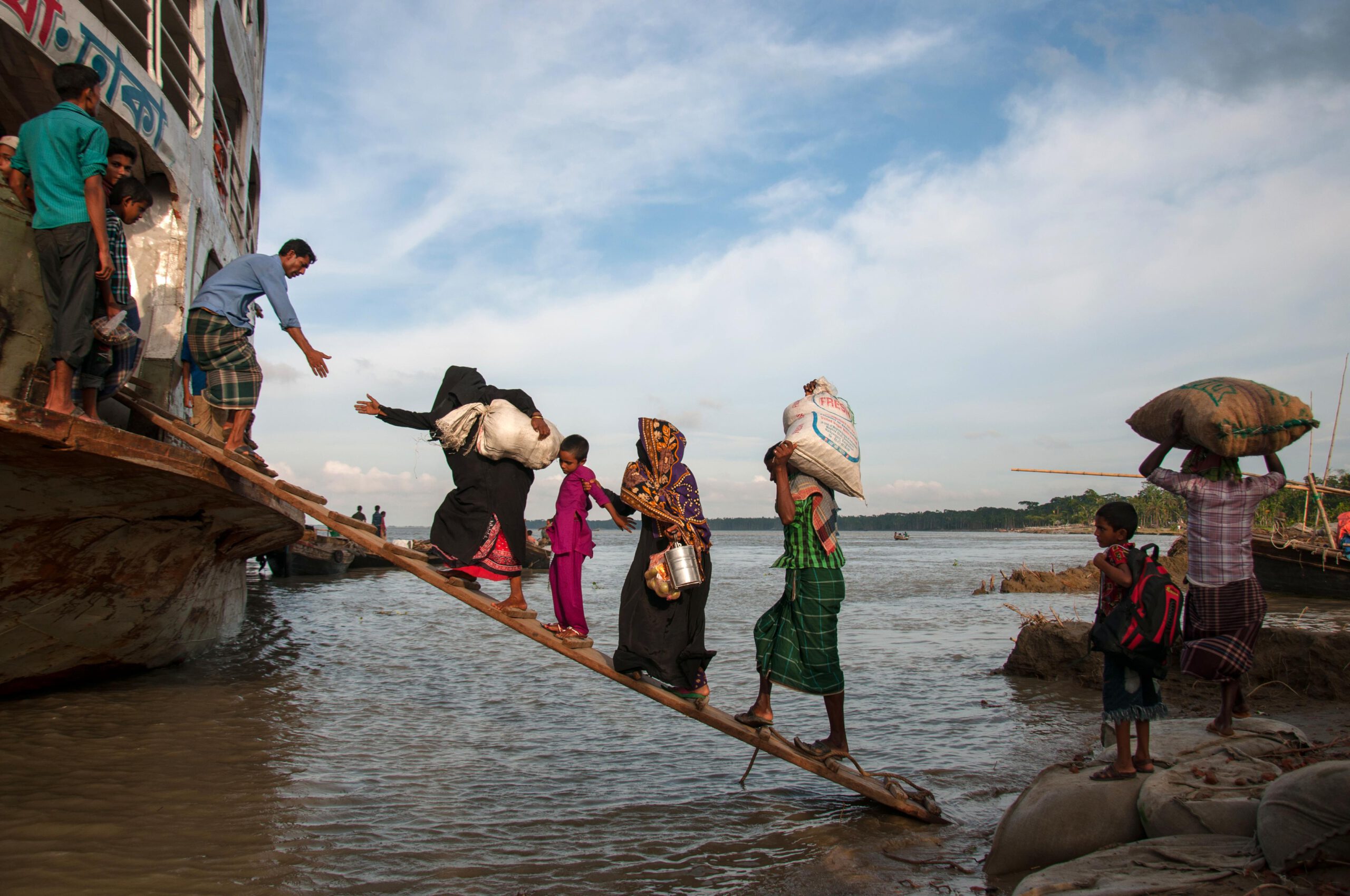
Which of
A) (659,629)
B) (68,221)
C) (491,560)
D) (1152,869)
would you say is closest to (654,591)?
(659,629)

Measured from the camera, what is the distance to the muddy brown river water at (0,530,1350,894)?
3.77 m

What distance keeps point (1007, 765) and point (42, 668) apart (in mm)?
6877

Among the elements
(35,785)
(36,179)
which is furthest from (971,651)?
(36,179)

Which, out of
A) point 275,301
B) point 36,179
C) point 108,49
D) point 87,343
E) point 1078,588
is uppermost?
point 108,49

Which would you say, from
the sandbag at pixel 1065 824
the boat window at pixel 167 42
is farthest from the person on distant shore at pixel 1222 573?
the boat window at pixel 167 42

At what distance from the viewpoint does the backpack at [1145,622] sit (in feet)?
12.1

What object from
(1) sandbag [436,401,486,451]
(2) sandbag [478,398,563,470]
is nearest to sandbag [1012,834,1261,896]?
(2) sandbag [478,398,563,470]

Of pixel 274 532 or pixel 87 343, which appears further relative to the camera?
pixel 274 532

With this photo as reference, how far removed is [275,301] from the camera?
523 centimetres

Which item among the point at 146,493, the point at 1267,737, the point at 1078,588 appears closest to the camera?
the point at 1267,737

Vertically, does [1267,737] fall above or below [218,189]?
below

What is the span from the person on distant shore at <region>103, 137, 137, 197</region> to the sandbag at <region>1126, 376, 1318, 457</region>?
598 centimetres

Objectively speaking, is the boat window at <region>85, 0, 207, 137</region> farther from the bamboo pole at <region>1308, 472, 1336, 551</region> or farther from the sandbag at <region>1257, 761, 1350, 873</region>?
the bamboo pole at <region>1308, 472, 1336, 551</region>

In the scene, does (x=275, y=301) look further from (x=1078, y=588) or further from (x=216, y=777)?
(x=1078, y=588)
